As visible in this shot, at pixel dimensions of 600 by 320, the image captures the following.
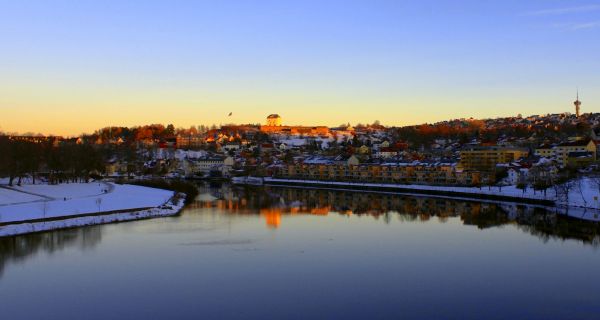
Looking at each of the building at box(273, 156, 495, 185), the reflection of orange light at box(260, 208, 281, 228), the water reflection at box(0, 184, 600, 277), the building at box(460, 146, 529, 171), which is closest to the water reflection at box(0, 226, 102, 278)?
the water reflection at box(0, 184, 600, 277)

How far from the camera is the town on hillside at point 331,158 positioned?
31328 millimetres

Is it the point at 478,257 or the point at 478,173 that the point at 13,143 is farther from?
the point at 478,173

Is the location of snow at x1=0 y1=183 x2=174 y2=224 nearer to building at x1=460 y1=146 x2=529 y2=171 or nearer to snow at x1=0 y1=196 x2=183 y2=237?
snow at x1=0 y1=196 x2=183 y2=237

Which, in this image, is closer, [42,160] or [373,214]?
[373,214]

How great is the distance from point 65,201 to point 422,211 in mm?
13685

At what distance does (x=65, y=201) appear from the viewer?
21.4 metres

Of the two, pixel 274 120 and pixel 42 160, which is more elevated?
pixel 274 120

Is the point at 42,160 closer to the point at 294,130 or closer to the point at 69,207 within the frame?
the point at 69,207

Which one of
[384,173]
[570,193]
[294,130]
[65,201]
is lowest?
[570,193]

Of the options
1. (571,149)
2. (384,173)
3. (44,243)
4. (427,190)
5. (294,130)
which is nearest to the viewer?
(44,243)

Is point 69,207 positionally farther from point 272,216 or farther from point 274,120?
point 274,120

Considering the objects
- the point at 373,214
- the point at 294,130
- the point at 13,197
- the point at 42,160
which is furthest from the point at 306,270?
the point at 294,130

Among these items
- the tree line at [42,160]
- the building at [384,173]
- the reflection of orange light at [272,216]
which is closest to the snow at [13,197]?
the tree line at [42,160]

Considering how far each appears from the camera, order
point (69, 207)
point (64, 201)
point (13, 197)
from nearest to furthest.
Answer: point (69, 207)
point (13, 197)
point (64, 201)
